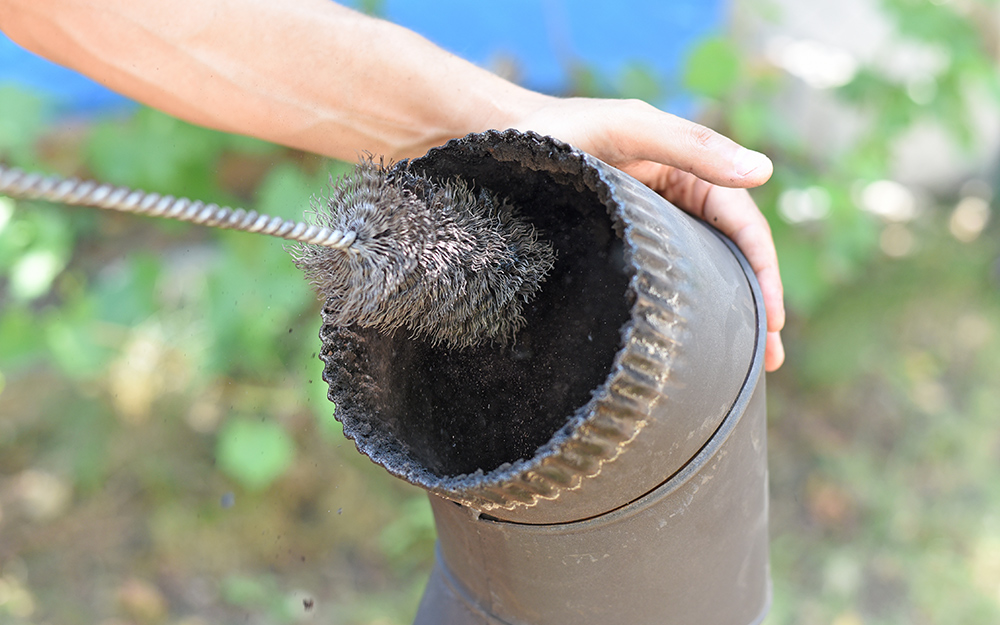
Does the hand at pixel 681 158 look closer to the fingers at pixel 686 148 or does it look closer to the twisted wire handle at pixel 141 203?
the fingers at pixel 686 148

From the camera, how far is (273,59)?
0.93m

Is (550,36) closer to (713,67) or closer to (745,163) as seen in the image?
(713,67)

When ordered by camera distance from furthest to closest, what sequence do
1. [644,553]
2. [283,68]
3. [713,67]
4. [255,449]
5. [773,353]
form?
[713,67]
[255,449]
[773,353]
[283,68]
[644,553]

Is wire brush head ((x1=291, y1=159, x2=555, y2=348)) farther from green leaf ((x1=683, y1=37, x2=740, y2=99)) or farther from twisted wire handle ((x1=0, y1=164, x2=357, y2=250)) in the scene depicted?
green leaf ((x1=683, y1=37, x2=740, y2=99))

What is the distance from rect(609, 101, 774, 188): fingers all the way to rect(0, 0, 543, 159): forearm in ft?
0.46

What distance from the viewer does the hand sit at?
0.83 metres

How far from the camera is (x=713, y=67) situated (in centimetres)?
187

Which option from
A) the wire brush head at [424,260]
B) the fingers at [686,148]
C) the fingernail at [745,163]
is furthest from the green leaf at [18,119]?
the fingernail at [745,163]

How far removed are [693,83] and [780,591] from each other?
4.06 ft

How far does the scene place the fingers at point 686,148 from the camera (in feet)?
2.71

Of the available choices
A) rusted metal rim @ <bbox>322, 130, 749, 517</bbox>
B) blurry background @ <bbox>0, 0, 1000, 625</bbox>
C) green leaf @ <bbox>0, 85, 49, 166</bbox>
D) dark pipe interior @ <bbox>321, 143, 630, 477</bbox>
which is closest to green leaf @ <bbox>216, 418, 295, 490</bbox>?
blurry background @ <bbox>0, 0, 1000, 625</bbox>

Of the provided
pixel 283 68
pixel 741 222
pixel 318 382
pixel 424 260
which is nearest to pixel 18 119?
pixel 318 382

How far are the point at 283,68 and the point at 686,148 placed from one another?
18.7 inches

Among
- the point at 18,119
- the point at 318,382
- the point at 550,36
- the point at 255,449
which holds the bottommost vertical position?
the point at 255,449
